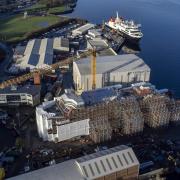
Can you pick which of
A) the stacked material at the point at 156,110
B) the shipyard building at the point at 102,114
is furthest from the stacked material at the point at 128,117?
the stacked material at the point at 156,110

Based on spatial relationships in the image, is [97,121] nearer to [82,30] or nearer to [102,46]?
[102,46]

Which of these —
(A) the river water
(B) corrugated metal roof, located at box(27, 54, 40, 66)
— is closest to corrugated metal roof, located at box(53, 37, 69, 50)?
(B) corrugated metal roof, located at box(27, 54, 40, 66)

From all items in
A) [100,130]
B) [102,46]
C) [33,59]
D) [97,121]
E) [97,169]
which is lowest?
[100,130]

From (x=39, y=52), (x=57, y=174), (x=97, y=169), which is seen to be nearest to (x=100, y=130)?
(x=97, y=169)

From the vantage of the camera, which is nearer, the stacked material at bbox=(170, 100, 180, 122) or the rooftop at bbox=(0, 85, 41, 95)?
the stacked material at bbox=(170, 100, 180, 122)

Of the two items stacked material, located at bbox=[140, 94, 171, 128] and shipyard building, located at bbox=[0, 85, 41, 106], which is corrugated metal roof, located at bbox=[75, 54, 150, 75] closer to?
shipyard building, located at bbox=[0, 85, 41, 106]

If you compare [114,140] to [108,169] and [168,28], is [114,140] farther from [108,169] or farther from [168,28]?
[168,28]

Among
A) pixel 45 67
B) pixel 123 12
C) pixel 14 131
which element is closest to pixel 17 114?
pixel 14 131
